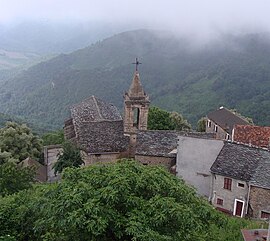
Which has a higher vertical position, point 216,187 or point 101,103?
point 101,103

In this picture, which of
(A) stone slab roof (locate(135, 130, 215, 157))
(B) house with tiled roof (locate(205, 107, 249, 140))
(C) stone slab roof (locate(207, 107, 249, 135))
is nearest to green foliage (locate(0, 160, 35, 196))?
(A) stone slab roof (locate(135, 130, 215, 157))

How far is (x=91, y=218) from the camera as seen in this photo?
Answer: 11594 mm

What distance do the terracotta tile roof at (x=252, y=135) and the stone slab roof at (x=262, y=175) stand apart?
29.7 feet

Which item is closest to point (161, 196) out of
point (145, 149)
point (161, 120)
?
Answer: point (145, 149)

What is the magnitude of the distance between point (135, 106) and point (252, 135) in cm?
1110

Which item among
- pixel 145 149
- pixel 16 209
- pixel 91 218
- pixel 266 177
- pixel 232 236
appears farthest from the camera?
pixel 145 149

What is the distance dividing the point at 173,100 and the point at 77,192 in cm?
13667

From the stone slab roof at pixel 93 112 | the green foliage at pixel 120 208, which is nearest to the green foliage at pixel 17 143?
the stone slab roof at pixel 93 112

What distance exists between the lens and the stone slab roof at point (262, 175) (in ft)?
88.4

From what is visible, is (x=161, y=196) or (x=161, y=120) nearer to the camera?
(x=161, y=196)

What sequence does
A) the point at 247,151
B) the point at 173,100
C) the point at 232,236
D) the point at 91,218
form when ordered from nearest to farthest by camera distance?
the point at 91,218, the point at 232,236, the point at 247,151, the point at 173,100

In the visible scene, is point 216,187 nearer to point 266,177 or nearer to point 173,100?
point 266,177

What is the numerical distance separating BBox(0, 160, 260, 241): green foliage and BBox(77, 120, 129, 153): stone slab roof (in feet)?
66.1

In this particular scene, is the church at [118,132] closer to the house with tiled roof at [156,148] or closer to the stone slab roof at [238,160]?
the house with tiled roof at [156,148]
